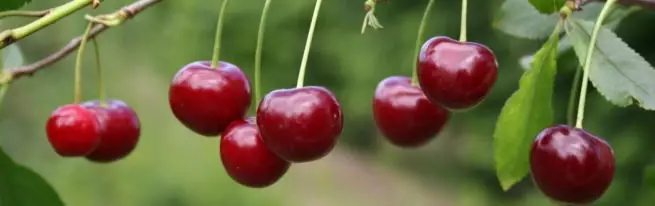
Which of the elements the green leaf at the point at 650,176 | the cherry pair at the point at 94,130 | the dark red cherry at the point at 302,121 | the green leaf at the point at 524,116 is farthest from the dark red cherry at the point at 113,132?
the green leaf at the point at 650,176

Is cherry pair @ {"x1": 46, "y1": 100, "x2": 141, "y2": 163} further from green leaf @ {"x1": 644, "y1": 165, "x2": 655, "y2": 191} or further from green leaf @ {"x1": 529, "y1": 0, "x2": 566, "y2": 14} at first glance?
green leaf @ {"x1": 644, "y1": 165, "x2": 655, "y2": 191}

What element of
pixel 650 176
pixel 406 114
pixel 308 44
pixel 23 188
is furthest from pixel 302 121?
pixel 650 176

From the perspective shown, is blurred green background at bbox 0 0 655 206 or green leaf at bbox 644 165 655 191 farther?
blurred green background at bbox 0 0 655 206

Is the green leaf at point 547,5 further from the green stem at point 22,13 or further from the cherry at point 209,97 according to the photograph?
the green stem at point 22,13

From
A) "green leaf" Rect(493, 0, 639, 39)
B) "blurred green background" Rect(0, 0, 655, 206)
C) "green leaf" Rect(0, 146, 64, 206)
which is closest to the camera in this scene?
"green leaf" Rect(0, 146, 64, 206)

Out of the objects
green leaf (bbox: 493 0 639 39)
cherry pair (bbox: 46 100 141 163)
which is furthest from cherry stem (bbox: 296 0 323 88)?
green leaf (bbox: 493 0 639 39)

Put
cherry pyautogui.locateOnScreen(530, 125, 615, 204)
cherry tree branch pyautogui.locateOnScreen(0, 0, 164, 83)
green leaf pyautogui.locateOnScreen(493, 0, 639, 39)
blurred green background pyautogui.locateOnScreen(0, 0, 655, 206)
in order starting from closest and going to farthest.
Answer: cherry pyautogui.locateOnScreen(530, 125, 615, 204) → cherry tree branch pyautogui.locateOnScreen(0, 0, 164, 83) → green leaf pyautogui.locateOnScreen(493, 0, 639, 39) → blurred green background pyautogui.locateOnScreen(0, 0, 655, 206)

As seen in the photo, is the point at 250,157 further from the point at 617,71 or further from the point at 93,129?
the point at 617,71
